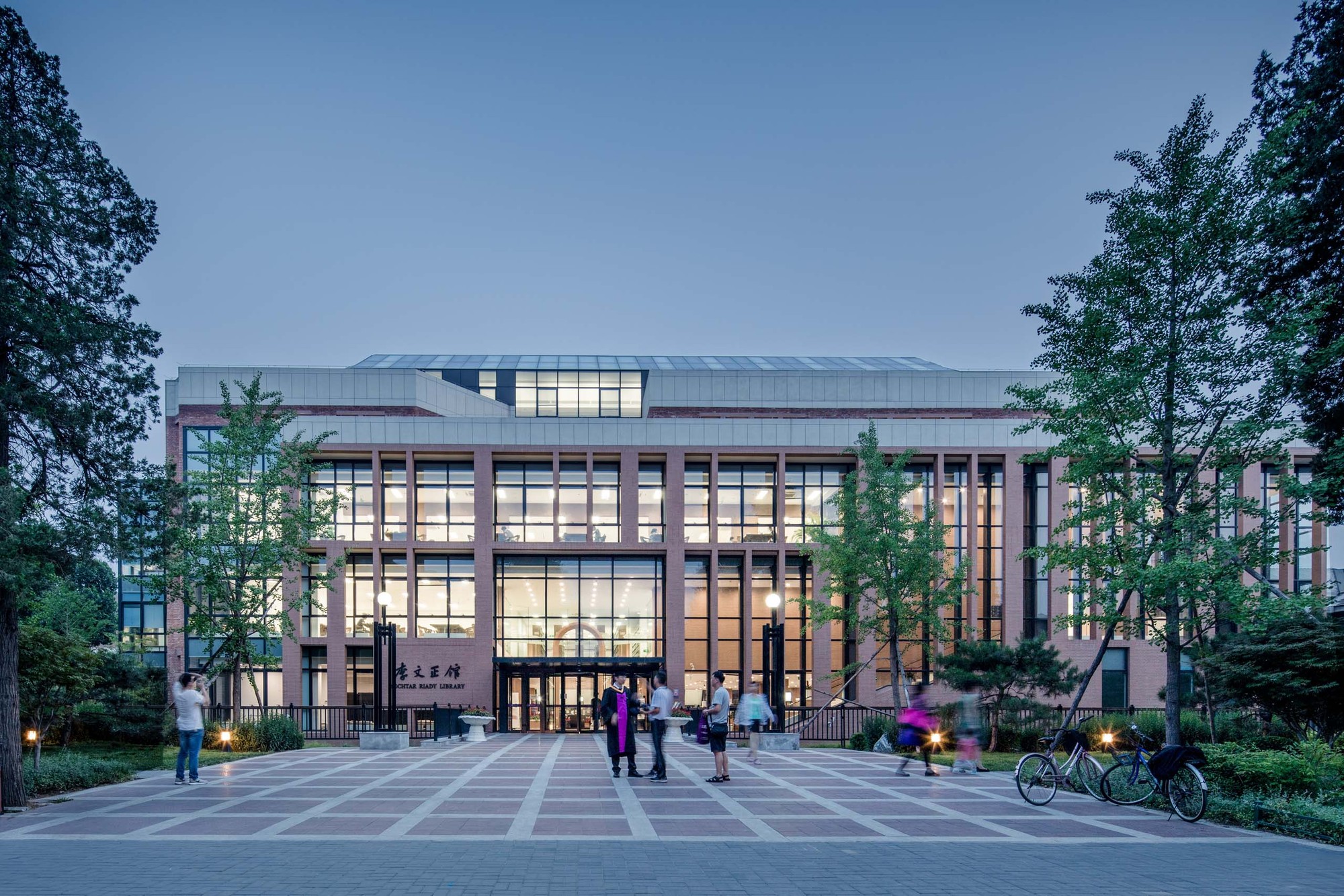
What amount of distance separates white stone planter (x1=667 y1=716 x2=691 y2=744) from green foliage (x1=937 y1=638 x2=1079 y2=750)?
8.50m

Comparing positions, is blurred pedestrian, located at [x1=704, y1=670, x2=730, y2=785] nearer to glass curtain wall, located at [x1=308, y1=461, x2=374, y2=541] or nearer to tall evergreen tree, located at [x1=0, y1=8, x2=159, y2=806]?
tall evergreen tree, located at [x1=0, y1=8, x2=159, y2=806]

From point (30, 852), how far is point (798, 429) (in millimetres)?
29482

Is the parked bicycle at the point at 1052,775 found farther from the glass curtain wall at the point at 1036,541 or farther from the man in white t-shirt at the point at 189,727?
the glass curtain wall at the point at 1036,541

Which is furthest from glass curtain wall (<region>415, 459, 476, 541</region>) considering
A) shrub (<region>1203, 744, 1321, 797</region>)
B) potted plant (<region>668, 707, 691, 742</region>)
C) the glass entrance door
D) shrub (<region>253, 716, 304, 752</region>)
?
shrub (<region>1203, 744, 1321, 797</region>)

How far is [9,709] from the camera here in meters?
11.9

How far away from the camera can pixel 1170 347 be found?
1415cm

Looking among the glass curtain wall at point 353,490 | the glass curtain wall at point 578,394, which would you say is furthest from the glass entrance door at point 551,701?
the glass curtain wall at point 578,394

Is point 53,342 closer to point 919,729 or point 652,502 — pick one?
point 919,729

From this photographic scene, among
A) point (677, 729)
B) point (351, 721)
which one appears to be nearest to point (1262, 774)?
point (677, 729)

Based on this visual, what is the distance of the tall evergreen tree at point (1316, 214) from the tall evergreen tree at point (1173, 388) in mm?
815

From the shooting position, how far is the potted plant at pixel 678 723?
26781mm

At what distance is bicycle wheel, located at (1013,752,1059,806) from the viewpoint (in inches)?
464

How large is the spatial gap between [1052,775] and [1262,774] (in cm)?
253

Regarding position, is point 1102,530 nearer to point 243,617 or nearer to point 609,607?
point 243,617
